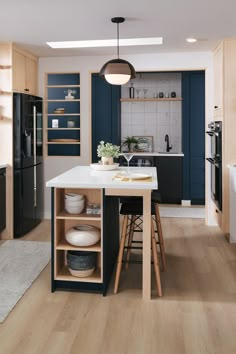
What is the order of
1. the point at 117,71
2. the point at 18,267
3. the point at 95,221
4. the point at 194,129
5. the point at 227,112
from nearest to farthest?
the point at 95,221
the point at 117,71
the point at 18,267
the point at 227,112
the point at 194,129

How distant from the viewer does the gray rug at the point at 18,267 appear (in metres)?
2.93

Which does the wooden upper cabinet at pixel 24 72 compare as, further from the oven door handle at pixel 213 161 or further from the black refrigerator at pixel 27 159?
the oven door handle at pixel 213 161

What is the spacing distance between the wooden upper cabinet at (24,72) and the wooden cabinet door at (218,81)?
8.26 feet

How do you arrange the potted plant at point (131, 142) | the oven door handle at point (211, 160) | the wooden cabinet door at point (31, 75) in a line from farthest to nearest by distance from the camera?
1. the potted plant at point (131, 142)
2. the wooden cabinet door at point (31, 75)
3. the oven door handle at point (211, 160)

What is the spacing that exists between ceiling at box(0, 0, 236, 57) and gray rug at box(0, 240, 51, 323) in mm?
2373

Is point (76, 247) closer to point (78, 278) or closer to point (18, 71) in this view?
point (78, 278)

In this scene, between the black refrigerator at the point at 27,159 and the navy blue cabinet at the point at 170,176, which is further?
the navy blue cabinet at the point at 170,176

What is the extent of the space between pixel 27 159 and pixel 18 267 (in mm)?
1644

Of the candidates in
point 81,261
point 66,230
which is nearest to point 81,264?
point 81,261

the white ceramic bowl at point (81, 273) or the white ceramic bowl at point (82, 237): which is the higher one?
the white ceramic bowl at point (82, 237)

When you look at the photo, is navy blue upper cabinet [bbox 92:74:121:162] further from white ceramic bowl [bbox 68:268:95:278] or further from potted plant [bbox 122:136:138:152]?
white ceramic bowl [bbox 68:268:95:278]

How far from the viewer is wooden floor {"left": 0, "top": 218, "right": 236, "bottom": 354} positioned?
7.36 ft

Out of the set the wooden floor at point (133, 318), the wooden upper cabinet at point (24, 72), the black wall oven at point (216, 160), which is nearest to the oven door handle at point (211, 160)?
the black wall oven at point (216, 160)

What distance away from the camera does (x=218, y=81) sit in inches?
189
